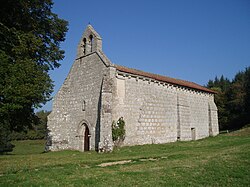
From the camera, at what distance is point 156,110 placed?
22.8 m

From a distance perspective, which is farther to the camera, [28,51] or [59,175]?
[28,51]

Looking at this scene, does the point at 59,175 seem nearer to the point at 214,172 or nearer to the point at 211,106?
the point at 214,172

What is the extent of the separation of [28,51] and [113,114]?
784cm

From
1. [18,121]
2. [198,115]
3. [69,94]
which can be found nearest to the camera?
[18,121]

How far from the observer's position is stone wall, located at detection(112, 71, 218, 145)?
20359 mm

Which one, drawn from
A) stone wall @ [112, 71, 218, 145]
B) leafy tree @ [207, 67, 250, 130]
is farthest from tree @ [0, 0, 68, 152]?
leafy tree @ [207, 67, 250, 130]

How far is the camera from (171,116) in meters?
24.3

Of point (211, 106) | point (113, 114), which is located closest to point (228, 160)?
point (113, 114)

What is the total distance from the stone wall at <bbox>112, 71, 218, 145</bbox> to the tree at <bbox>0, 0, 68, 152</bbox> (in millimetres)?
6050

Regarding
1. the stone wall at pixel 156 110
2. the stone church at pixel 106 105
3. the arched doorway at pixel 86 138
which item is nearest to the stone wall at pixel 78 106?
the stone church at pixel 106 105

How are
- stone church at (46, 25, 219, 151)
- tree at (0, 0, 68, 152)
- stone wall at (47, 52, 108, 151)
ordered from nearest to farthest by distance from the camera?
tree at (0, 0, 68, 152), stone church at (46, 25, 219, 151), stone wall at (47, 52, 108, 151)

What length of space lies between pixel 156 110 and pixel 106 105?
6.34 m

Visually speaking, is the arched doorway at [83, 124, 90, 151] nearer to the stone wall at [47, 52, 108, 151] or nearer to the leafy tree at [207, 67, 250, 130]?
the stone wall at [47, 52, 108, 151]

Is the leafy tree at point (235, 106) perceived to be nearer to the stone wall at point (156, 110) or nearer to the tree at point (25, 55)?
the stone wall at point (156, 110)
